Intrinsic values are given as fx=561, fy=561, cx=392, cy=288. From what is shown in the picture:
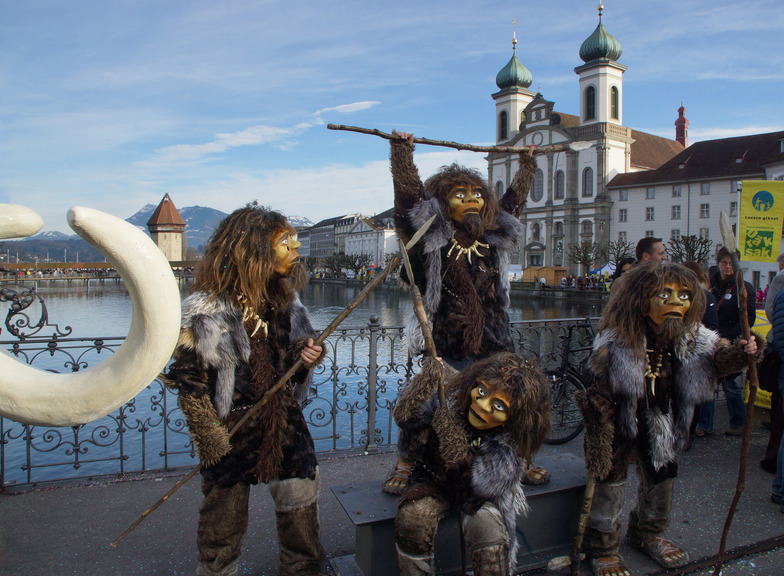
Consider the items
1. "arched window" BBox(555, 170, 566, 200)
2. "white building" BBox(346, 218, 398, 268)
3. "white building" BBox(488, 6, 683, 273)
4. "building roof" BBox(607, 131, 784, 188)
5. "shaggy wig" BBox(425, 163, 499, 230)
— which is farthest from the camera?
"white building" BBox(346, 218, 398, 268)

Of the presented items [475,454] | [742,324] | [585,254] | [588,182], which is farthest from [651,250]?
[588,182]

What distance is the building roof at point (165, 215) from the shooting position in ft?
189

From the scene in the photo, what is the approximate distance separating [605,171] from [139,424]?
54.9m

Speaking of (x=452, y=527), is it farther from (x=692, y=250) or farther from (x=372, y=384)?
(x=692, y=250)

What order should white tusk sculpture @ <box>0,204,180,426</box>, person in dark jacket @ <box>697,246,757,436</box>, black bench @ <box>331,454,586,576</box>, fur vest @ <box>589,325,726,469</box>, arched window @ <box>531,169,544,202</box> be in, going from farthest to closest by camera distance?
1. arched window @ <box>531,169,544,202</box>
2. person in dark jacket @ <box>697,246,757,436</box>
3. fur vest @ <box>589,325,726,469</box>
4. black bench @ <box>331,454,586,576</box>
5. white tusk sculpture @ <box>0,204,180,426</box>

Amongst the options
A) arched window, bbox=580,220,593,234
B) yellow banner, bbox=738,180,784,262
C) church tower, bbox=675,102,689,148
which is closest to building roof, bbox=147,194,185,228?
arched window, bbox=580,220,593,234

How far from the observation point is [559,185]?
57281 millimetres

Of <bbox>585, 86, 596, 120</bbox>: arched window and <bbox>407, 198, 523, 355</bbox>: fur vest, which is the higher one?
<bbox>585, 86, 596, 120</bbox>: arched window

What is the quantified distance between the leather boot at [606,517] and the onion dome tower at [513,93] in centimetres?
6341

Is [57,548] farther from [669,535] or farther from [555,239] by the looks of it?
[555,239]

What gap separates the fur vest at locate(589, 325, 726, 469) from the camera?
2.91 m

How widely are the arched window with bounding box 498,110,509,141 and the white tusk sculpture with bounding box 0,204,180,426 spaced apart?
66.3m

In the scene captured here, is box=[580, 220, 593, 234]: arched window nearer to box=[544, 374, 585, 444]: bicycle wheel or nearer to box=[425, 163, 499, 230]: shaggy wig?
box=[544, 374, 585, 444]: bicycle wheel

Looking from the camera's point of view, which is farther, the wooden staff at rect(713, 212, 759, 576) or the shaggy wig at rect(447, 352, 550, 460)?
the shaggy wig at rect(447, 352, 550, 460)
